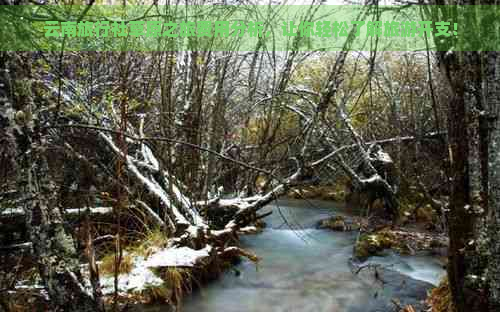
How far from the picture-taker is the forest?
222cm

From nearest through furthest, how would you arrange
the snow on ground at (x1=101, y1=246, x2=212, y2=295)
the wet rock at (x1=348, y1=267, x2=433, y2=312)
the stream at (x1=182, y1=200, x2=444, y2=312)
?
the snow on ground at (x1=101, y1=246, x2=212, y2=295) < the wet rock at (x1=348, y1=267, x2=433, y2=312) < the stream at (x1=182, y1=200, x2=444, y2=312)

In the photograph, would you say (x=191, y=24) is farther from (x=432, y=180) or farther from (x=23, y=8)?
(x=432, y=180)

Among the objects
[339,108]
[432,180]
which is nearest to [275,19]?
[339,108]

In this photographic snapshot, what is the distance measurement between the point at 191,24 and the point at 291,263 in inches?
161

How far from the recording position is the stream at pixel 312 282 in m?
4.54

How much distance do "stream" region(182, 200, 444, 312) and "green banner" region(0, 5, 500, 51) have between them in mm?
2281

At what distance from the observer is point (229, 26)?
6160 millimetres

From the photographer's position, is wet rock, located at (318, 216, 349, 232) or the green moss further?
wet rock, located at (318, 216, 349, 232)

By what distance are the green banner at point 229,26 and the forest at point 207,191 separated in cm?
3

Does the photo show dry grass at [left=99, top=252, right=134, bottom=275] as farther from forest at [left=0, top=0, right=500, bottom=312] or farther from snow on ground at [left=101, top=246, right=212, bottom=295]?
snow on ground at [left=101, top=246, right=212, bottom=295]

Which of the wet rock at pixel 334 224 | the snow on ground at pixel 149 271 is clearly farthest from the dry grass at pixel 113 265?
the wet rock at pixel 334 224

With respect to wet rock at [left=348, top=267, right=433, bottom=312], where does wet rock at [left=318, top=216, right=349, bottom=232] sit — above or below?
below

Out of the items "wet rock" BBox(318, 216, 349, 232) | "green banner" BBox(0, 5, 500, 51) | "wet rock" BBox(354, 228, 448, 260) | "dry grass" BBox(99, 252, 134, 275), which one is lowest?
"wet rock" BBox(318, 216, 349, 232)

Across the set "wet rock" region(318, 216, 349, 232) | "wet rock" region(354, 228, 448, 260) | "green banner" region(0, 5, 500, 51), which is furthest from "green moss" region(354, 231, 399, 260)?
"green banner" region(0, 5, 500, 51)
